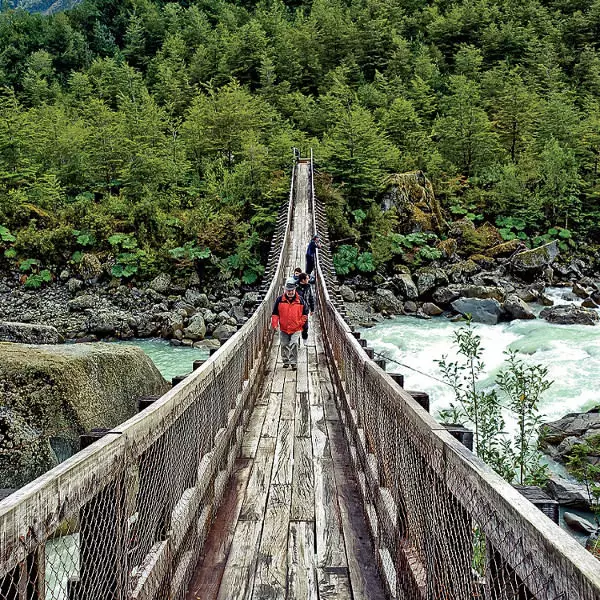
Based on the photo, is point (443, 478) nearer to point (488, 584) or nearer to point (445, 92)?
point (488, 584)

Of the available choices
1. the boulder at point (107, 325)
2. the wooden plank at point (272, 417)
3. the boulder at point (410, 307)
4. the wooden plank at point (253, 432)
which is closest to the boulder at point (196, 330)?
the boulder at point (107, 325)

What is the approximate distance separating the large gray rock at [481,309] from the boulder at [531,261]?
15.1 feet

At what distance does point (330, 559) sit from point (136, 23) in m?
69.1

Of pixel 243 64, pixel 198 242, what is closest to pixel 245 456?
pixel 198 242

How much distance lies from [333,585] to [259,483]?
1.62 m

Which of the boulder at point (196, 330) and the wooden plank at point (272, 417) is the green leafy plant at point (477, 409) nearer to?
the wooden plank at point (272, 417)

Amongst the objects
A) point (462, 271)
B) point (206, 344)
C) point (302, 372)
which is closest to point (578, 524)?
point (302, 372)

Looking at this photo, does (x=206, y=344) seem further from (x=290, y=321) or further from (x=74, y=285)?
(x=290, y=321)

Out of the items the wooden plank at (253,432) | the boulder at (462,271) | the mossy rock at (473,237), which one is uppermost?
the mossy rock at (473,237)

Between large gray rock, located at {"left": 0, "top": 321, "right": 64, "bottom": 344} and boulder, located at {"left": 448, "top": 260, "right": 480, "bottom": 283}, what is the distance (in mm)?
15481

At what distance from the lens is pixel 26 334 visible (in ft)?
41.2

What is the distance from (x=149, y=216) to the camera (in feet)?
81.2

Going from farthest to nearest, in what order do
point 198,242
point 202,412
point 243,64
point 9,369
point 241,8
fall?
point 241,8, point 243,64, point 198,242, point 9,369, point 202,412

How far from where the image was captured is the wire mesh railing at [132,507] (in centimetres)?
148
